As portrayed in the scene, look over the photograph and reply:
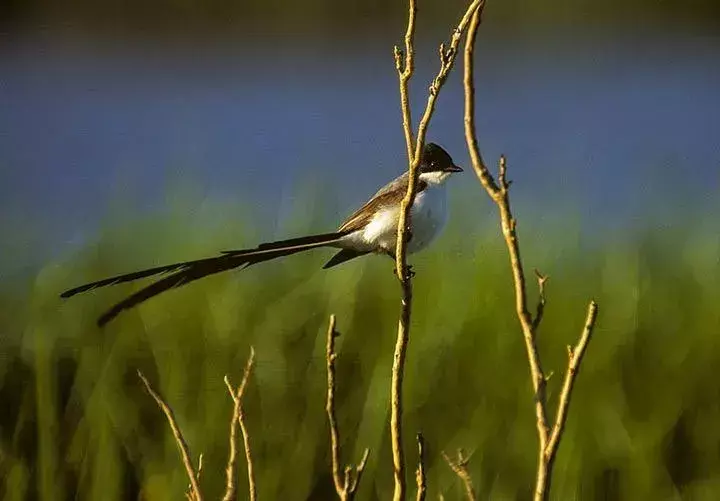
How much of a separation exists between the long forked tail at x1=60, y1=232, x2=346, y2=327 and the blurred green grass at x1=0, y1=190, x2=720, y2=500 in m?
0.56

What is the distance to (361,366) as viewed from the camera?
134 cm

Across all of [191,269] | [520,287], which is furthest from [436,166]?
[520,287]

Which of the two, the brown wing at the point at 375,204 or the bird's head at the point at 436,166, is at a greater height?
the bird's head at the point at 436,166

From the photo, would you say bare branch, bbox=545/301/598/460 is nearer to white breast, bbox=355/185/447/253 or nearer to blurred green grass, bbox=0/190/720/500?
white breast, bbox=355/185/447/253

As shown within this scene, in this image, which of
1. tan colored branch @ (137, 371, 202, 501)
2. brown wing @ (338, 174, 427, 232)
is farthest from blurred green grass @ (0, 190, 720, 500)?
tan colored branch @ (137, 371, 202, 501)

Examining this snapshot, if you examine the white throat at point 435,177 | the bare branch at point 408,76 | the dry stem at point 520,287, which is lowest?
the dry stem at point 520,287

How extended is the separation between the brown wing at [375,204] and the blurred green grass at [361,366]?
0.47 meters

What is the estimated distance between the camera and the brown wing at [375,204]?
757 mm

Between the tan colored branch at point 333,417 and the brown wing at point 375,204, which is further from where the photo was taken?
the brown wing at point 375,204

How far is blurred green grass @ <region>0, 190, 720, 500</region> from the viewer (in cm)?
119

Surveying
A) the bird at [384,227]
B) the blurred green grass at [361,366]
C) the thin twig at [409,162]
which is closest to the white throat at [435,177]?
the bird at [384,227]

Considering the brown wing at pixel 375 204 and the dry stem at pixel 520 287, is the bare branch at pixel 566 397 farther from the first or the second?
the brown wing at pixel 375 204

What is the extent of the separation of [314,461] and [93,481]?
265 millimetres

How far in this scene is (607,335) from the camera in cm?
136
